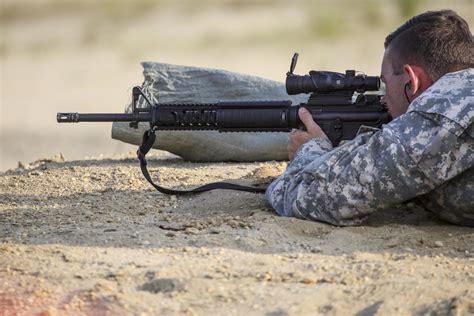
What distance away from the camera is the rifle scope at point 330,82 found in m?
5.91

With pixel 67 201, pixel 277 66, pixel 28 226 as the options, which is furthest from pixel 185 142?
pixel 277 66

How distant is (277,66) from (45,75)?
367 cm

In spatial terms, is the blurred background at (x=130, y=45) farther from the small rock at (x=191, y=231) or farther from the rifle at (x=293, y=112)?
the small rock at (x=191, y=231)

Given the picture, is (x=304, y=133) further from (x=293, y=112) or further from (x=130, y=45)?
(x=130, y=45)

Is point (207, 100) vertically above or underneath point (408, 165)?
above

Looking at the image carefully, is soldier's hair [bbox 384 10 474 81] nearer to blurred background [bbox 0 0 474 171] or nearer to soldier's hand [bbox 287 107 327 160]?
soldier's hand [bbox 287 107 327 160]

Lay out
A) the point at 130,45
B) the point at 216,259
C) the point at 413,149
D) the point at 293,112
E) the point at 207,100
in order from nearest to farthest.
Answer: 1. the point at 216,259
2. the point at 413,149
3. the point at 293,112
4. the point at 207,100
5. the point at 130,45

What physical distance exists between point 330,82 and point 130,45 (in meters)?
13.9

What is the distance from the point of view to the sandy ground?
4562 millimetres

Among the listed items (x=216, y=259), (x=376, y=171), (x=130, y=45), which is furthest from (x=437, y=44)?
(x=130, y=45)

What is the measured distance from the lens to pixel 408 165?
529 cm

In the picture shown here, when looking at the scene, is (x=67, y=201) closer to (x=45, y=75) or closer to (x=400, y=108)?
(x=400, y=108)

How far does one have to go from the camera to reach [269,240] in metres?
5.43

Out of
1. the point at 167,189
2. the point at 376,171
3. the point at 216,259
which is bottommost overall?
the point at 216,259
